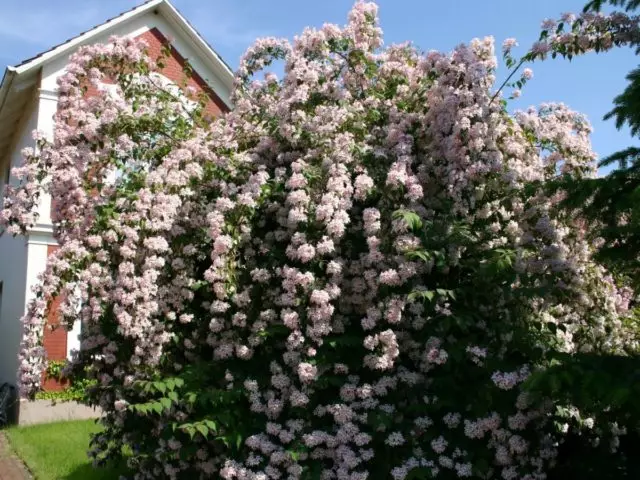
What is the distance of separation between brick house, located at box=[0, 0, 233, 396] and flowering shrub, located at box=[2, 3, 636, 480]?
7.09 metres

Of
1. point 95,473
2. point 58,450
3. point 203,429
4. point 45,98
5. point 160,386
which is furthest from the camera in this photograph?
point 45,98

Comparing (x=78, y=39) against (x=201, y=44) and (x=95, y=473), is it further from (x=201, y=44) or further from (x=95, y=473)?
(x=95, y=473)

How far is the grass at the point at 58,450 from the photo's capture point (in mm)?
7363

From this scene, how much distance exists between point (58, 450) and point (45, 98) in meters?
7.07

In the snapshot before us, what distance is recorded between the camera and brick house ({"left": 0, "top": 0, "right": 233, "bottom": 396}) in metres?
12.4

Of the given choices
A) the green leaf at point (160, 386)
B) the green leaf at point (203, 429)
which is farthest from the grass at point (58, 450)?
the green leaf at point (203, 429)

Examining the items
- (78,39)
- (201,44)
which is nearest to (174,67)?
(201,44)

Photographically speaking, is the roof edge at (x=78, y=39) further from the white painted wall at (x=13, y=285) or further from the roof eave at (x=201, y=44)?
the white painted wall at (x=13, y=285)

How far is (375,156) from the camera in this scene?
5.13 metres

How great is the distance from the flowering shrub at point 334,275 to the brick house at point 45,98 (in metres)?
7.09

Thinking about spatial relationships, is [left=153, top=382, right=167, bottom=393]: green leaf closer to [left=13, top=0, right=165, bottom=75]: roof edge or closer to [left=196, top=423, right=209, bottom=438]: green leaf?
[left=196, top=423, right=209, bottom=438]: green leaf

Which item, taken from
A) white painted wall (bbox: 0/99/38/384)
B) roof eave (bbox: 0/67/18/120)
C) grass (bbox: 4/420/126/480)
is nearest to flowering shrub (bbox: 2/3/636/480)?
grass (bbox: 4/420/126/480)

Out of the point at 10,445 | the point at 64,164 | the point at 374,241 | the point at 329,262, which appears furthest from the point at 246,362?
the point at 10,445

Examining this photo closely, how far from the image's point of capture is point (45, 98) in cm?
1280
